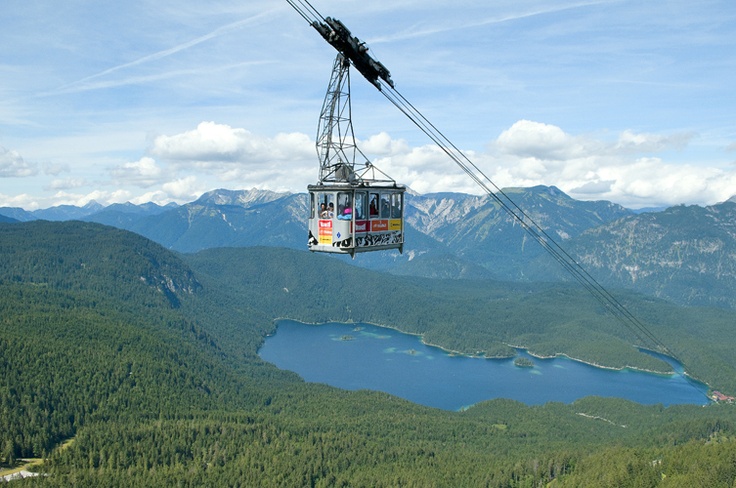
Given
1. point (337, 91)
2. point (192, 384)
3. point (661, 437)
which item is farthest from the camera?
point (192, 384)

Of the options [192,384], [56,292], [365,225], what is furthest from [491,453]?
[56,292]

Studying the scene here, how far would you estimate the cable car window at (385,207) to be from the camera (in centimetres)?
2908

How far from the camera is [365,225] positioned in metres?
28.3

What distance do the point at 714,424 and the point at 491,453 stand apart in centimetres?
5987

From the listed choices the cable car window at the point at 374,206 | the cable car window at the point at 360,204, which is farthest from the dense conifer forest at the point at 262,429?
the cable car window at the point at 360,204

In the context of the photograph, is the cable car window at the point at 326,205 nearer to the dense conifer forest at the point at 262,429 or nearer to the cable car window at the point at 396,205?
the cable car window at the point at 396,205

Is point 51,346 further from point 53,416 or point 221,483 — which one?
point 221,483

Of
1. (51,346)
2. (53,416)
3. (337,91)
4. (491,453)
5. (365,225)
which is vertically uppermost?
(337,91)

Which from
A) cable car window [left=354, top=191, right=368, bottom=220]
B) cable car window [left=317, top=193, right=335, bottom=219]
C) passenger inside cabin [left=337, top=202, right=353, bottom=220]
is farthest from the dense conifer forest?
cable car window [left=317, top=193, right=335, bottom=219]

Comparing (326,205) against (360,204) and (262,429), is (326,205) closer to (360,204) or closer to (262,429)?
(360,204)

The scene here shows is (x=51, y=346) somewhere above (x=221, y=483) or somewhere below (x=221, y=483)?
above

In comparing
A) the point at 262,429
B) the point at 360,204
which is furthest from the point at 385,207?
the point at 262,429

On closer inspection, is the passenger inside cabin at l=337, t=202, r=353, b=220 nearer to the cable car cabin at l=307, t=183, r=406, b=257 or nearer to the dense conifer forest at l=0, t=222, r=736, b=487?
the cable car cabin at l=307, t=183, r=406, b=257

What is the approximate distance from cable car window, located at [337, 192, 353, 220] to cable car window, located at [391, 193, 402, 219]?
8.79 ft
